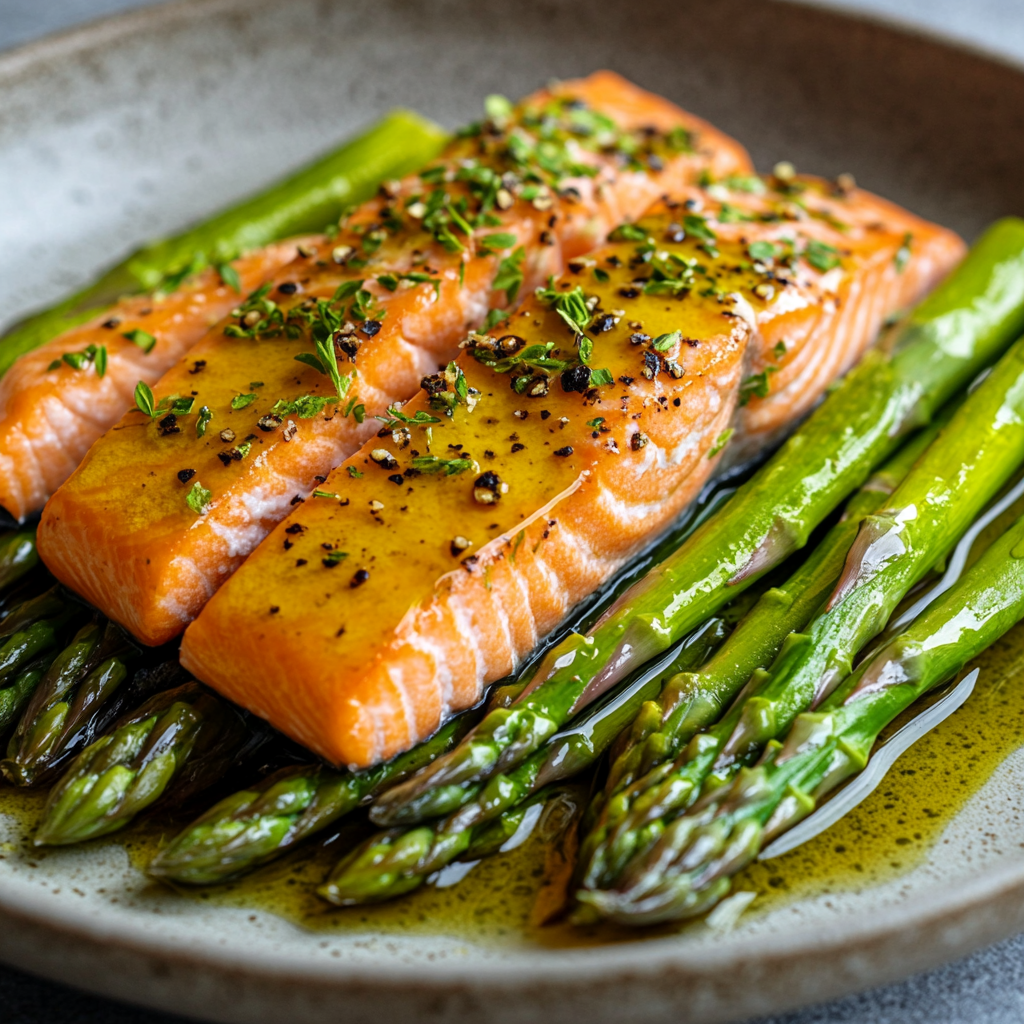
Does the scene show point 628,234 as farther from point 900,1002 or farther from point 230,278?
point 900,1002

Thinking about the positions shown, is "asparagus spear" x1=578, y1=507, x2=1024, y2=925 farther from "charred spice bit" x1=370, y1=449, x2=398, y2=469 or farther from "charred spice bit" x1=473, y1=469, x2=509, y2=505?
"charred spice bit" x1=370, y1=449, x2=398, y2=469

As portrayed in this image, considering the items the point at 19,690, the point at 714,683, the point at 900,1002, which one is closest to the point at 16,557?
the point at 19,690

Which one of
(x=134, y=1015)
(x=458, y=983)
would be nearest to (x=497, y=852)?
(x=458, y=983)

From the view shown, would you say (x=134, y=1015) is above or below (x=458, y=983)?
below

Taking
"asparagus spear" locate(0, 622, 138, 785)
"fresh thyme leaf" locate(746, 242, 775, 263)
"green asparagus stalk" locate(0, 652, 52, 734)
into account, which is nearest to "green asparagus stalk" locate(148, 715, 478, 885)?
"asparagus spear" locate(0, 622, 138, 785)

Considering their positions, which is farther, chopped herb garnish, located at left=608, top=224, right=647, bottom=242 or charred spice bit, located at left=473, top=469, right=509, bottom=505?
chopped herb garnish, located at left=608, top=224, right=647, bottom=242

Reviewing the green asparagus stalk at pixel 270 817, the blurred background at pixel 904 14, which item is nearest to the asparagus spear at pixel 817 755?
the green asparagus stalk at pixel 270 817

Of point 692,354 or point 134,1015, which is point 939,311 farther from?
point 134,1015
